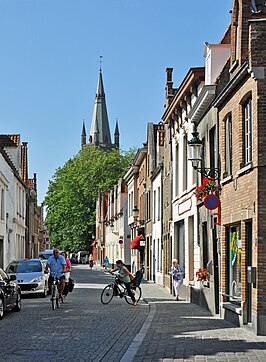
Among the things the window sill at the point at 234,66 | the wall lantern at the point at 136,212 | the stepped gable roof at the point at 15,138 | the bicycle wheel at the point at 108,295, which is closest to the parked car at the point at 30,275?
the bicycle wheel at the point at 108,295

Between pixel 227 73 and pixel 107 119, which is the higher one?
pixel 107 119

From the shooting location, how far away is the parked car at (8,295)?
19.0 metres

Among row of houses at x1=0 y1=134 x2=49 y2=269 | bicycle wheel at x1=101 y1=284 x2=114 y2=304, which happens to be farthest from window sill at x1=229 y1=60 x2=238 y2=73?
row of houses at x1=0 y1=134 x2=49 y2=269

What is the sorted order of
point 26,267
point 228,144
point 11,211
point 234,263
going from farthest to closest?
point 11,211 < point 26,267 < point 228,144 < point 234,263

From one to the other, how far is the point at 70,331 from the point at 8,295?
164 inches

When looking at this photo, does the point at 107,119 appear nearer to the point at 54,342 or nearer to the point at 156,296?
the point at 156,296

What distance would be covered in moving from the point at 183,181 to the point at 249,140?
1192 centimetres

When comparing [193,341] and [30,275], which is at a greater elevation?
[30,275]

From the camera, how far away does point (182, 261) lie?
94.2 feet

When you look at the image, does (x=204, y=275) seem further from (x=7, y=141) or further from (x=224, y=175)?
(x=7, y=141)

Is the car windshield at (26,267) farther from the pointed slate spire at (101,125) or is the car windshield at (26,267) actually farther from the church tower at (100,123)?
the pointed slate spire at (101,125)

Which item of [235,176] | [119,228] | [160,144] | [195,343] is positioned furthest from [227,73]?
[119,228]

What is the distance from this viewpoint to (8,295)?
19.8 m

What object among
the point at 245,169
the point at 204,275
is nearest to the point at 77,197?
the point at 204,275
